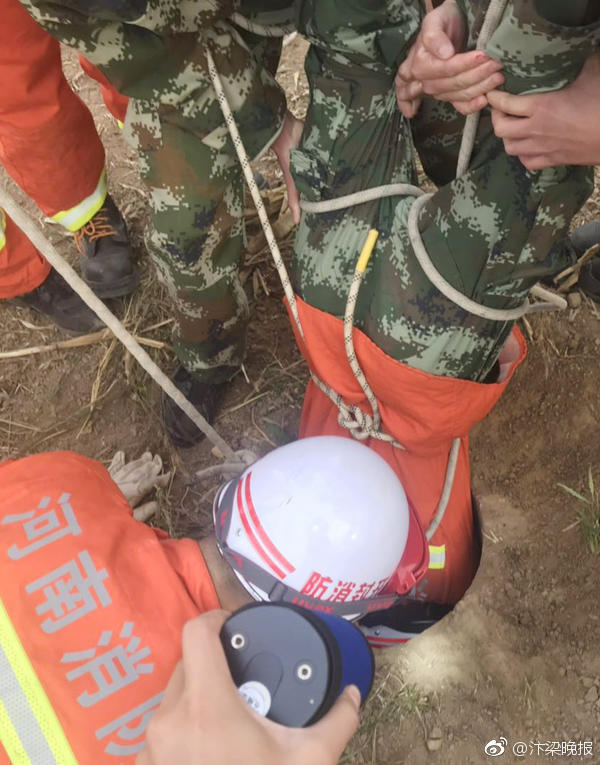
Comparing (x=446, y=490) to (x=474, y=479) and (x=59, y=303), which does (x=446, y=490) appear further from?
(x=59, y=303)

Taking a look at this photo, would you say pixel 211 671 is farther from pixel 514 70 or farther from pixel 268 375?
pixel 268 375

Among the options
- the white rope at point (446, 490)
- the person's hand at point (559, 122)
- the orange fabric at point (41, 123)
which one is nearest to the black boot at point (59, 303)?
the orange fabric at point (41, 123)

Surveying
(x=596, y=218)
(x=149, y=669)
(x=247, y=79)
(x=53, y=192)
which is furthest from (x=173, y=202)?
(x=596, y=218)

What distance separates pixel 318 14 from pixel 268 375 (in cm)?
125

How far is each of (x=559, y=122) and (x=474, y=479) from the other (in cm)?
140

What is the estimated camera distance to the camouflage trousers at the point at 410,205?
124 cm

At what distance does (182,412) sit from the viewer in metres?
2.08

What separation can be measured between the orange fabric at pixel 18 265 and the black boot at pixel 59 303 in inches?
1.5

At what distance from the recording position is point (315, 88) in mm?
1474

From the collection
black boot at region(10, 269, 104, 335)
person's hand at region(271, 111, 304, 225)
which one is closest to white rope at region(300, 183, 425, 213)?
person's hand at region(271, 111, 304, 225)

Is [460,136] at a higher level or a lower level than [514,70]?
lower

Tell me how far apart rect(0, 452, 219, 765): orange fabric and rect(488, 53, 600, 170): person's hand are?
959mm

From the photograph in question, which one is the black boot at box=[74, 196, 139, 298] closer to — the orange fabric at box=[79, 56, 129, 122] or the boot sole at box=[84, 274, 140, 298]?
the boot sole at box=[84, 274, 140, 298]

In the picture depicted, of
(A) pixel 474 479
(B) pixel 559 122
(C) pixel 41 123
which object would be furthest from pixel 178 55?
(A) pixel 474 479
